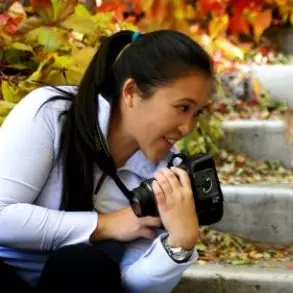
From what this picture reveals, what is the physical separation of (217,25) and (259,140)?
108 cm

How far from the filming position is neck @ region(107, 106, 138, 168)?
186 cm

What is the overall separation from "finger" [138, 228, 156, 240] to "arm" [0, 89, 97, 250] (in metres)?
0.12

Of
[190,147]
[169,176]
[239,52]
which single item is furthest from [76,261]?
[239,52]

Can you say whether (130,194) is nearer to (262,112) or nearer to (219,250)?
(219,250)

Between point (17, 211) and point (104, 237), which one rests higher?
point (17, 211)

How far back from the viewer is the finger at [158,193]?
65.3 inches

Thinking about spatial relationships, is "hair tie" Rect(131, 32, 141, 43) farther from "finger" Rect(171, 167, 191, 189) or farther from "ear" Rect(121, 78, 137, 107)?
"finger" Rect(171, 167, 191, 189)

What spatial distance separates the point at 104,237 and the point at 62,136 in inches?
10.6

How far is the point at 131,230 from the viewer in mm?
1791

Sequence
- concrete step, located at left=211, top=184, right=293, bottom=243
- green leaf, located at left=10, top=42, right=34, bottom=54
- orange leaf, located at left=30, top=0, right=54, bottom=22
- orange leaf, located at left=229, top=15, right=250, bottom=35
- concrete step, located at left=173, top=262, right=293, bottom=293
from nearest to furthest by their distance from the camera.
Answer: concrete step, located at left=173, top=262, right=293, bottom=293 → green leaf, located at left=10, top=42, right=34, bottom=54 → orange leaf, located at left=30, top=0, right=54, bottom=22 → concrete step, located at left=211, top=184, right=293, bottom=243 → orange leaf, located at left=229, top=15, right=250, bottom=35

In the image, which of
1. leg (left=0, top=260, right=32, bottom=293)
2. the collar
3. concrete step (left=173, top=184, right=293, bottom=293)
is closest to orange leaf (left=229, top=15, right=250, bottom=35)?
concrete step (left=173, top=184, right=293, bottom=293)

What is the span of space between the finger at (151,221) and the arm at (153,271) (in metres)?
0.04

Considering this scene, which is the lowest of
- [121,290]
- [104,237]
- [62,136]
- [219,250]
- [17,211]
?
[219,250]

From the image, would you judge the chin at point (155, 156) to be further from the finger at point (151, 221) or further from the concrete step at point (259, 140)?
the concrete step at point (259, 140)
